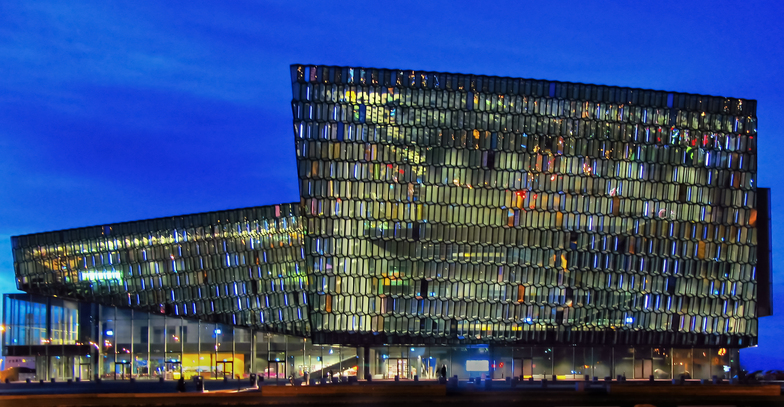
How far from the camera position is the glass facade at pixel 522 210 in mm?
63656

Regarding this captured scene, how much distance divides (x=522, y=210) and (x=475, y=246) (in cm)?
429

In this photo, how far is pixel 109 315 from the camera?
74500mm

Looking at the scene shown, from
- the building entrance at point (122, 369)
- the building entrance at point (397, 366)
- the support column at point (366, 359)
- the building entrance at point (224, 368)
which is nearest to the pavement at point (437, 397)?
the support column at point (366, 359)

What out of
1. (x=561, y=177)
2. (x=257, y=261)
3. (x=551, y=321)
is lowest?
(x=551, y=321)

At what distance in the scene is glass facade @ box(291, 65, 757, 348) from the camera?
63.7 m

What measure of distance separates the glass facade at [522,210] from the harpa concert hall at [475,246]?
0.35ft

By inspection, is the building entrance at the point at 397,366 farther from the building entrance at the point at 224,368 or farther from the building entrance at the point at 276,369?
the building entrance at the point at 224,368

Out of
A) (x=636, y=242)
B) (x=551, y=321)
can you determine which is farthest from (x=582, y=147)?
(x=551, y=321)

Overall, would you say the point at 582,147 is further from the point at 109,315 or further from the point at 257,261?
the point at 109,315

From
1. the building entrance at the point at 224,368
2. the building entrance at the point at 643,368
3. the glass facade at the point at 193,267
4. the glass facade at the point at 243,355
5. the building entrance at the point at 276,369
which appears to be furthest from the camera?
the building entrance at the point at 224,368

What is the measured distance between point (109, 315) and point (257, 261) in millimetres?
14629

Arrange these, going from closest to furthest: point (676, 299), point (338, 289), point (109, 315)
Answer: point (338, 289) → point (676, 299) → point (109, 315)

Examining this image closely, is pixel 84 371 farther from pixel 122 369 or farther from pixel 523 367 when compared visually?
pixel 523 367

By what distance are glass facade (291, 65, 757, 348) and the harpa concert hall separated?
0.11 metres
